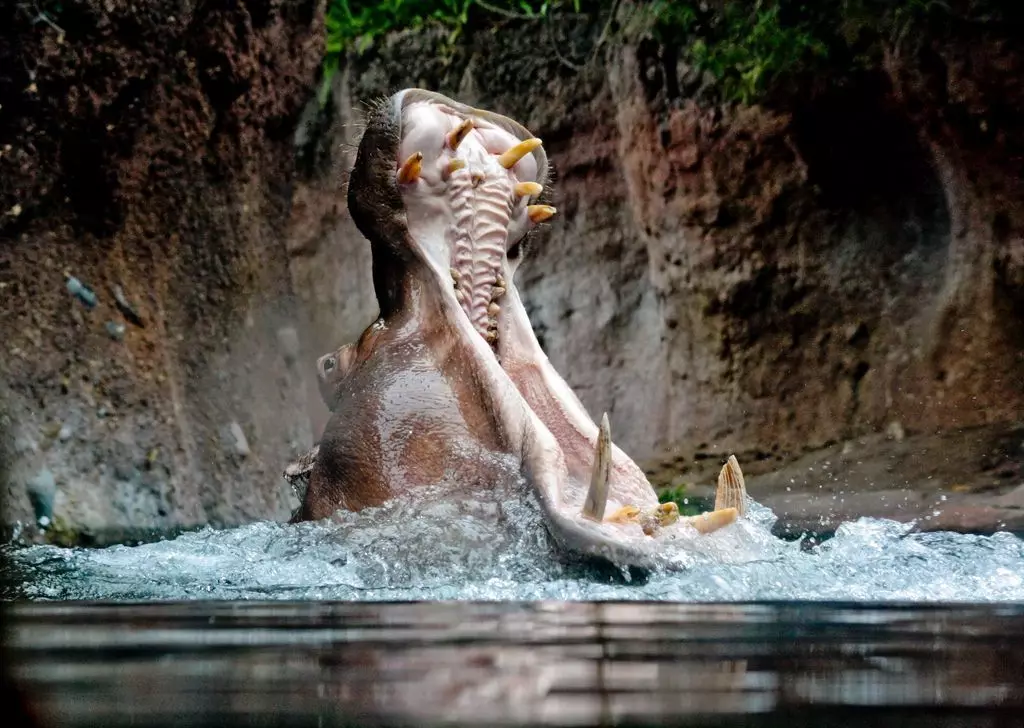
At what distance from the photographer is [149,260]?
606cm

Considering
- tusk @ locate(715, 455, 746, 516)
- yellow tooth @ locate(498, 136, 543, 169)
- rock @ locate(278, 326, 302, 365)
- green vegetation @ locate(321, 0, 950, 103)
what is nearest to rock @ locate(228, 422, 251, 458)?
rock @ locate(278, 326, 302, 365)

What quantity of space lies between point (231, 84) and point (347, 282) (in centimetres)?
313

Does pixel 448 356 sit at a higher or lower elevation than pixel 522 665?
higher

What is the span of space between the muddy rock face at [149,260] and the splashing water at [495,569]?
194cm

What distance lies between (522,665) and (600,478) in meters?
1.33

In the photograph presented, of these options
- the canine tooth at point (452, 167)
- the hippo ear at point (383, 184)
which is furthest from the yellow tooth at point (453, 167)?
the hippo ear at point (383, 184)

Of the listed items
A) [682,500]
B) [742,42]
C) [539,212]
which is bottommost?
[682,500]

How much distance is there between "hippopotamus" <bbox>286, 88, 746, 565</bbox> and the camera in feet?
10.3

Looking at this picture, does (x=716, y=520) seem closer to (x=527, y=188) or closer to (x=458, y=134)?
(x=527, y=188)

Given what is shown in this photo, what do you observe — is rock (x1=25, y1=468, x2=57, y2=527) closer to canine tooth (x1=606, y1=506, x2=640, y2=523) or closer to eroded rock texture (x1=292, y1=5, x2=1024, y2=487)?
canine tooth (x1=606, y1=506, x2=640, y2=523)

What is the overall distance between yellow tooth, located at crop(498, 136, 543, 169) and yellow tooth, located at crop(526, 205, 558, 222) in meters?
0.14

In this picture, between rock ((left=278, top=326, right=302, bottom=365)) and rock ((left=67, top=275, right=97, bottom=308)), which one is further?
rock ((left=278, top=326, right=302, bottom=365))

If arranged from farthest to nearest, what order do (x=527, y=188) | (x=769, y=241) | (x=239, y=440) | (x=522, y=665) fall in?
(x=769, y=241)
(x=239, y=440)
(x=527, y=188)
(x=522, y=665)

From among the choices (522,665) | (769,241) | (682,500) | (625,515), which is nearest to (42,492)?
(625,515)
